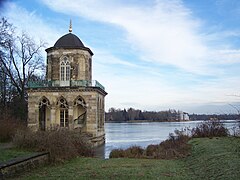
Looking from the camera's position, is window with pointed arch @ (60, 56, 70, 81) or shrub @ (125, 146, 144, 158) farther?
window with pointed arch @ (60, 56, 70, 81)

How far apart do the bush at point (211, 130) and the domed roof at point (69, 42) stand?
16.0 meters

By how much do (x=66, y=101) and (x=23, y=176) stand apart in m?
22.2


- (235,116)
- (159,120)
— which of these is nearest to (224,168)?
(235,116)

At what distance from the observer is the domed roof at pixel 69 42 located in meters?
35.5

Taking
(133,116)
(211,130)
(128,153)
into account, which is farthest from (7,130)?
(133,116)

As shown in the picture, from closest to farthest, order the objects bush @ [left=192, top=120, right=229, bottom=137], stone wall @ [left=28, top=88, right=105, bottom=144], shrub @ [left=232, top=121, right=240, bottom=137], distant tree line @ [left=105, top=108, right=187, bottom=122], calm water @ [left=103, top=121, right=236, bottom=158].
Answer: shrub @ [left=232, top=121, right=240, bottom=137] → bush @ [left=192, top=120, right=229, bottom=137] → calm water @ [left=103, top=121, right=236, bottom=158] → stone wall @ [left=28, top=88, right=105, bottom=144] → distant tree line @ [left=105, top=108, right=187, bottom=122]

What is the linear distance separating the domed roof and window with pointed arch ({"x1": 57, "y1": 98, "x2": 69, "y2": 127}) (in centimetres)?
619

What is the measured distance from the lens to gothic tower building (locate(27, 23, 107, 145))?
107 feet

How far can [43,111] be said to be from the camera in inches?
1430

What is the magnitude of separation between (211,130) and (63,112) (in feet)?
51.2

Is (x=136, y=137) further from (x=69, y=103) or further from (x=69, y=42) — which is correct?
(x=69, y=42)

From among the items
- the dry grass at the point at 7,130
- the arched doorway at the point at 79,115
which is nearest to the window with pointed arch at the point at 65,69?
the arched doorway at the point at 79,115

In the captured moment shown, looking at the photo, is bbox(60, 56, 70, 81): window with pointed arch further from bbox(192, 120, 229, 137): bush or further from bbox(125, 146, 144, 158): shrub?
bbox(125, 146, 144, 158): shrub

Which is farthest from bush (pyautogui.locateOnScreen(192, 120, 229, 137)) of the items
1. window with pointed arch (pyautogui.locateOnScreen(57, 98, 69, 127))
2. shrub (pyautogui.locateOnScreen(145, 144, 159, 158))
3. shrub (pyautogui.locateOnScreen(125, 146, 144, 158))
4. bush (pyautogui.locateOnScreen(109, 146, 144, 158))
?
window with pointed arch (pyautogui.locateOnScreen(57, 98, 69, 127))
